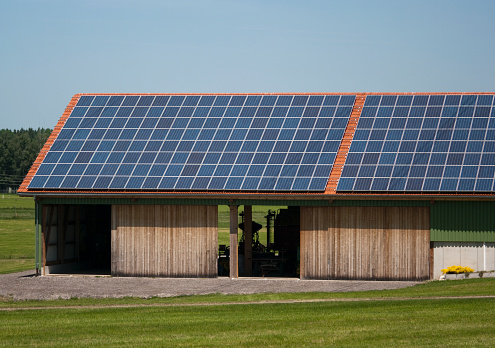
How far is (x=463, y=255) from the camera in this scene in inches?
1351

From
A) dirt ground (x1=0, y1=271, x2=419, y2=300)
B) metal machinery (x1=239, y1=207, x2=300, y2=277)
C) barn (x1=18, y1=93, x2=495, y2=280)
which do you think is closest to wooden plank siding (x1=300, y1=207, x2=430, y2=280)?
barn (x1=18, y1=93, x2=495, y2=280)

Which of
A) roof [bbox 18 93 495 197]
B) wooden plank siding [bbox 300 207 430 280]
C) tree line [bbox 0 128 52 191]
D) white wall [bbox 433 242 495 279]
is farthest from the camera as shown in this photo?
tree line [bbox 0 128 52 191]

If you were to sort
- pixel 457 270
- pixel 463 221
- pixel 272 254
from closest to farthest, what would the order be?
pixel 457 270, pixel 463 221, pixel 272 254

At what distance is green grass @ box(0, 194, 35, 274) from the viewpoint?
147 ft

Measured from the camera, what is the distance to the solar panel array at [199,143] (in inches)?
1425

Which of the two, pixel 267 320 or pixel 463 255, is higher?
pixel 463 255

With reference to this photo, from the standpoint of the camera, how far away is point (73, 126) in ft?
133

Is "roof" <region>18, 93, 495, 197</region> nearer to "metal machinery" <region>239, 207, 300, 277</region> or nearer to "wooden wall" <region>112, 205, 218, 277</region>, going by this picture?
"wooden wall" <region>112, 205, 218, 277</region>

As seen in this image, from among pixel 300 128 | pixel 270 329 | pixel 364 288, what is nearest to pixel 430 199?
pixel 364 288

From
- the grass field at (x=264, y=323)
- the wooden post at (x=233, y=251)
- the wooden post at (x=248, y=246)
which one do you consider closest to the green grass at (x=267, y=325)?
the grass field at (x=264, y=323)

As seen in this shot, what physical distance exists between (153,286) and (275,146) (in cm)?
818

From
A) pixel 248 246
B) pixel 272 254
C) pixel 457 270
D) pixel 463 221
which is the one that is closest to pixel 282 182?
pixel 248 246

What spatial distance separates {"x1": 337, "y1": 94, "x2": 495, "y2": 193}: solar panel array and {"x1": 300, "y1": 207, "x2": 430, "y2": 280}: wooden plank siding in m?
1.20

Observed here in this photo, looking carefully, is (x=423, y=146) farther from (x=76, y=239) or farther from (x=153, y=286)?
(x=76, y=239)
